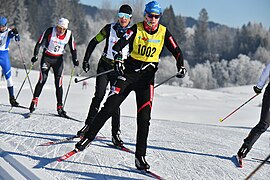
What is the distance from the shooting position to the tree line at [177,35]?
58.7 m

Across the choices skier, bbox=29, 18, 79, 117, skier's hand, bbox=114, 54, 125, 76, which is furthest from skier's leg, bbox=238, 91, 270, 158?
skier, bbox=29, 18, 79, 117

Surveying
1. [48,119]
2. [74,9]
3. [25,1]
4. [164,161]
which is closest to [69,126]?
[48,119]

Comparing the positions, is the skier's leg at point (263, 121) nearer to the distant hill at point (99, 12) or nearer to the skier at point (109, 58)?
the skier at point (109, 58)

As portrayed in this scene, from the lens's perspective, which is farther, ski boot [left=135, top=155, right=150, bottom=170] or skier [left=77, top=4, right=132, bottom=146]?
skier [left=77, top=4, right=132, bottom=146]

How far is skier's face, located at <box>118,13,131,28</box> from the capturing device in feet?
16.5

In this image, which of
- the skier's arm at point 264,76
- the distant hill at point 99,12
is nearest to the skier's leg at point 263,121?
the skier's arm at point 264,76

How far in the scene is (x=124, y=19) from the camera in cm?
507

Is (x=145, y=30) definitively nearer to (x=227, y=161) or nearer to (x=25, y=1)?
(x=227, y=161)

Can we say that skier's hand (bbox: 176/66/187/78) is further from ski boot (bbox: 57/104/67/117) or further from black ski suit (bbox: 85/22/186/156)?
ski boot (bbox: 57/104/67/117)

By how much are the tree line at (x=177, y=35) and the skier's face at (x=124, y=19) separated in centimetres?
4503

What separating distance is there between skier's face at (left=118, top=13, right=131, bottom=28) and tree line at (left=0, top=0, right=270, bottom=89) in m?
45.0

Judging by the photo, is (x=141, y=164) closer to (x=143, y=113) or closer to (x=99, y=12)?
(x=143, y=113)

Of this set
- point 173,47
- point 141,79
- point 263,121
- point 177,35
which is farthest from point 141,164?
point 177,35

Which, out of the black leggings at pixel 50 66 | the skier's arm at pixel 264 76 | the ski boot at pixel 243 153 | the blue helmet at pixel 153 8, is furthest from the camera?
the black leggings at pixel 50 66
